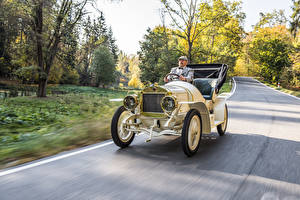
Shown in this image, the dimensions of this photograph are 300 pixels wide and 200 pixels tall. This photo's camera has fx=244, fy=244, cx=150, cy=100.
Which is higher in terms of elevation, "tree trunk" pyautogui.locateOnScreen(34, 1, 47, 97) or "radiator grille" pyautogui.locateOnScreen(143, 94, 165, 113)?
"tree trunk" pyautogui.locateOnScreen(34, 1, 47, 97)

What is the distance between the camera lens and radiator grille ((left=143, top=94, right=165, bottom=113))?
15.4 feet

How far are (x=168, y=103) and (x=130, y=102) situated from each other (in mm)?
806

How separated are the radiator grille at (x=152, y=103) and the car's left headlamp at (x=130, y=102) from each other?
213 mm

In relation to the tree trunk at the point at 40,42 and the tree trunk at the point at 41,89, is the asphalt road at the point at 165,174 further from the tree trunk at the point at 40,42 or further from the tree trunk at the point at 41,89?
the tree trunk at the point at 41,89

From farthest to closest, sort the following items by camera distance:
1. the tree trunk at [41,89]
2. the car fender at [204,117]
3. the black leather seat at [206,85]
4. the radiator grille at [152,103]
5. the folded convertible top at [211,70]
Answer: the tree trunk at [41,89] < the folded convertible top at [211,70] < the black leather seat at [206,85] < the car fender at [204,117] < the radiator grille at [152,103]

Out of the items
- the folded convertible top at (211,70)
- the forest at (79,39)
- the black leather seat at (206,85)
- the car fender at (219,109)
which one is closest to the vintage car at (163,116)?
the car fender at (219,109)

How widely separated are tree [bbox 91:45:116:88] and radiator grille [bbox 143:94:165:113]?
49686 millimetres

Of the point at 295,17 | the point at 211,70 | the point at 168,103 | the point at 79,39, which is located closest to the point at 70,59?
the point at 79,39

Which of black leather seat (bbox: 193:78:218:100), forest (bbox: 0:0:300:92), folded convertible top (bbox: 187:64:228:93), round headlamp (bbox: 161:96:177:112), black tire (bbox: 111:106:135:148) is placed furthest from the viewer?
forest (bbox: 0:0:300:92)

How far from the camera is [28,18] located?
17.2m

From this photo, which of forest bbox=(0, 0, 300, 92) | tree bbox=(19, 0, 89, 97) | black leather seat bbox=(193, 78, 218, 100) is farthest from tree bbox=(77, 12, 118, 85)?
black leather seat bbox=(193, 78, 218, 100)

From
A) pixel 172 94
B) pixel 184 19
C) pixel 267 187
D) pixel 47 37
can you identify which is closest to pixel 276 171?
pixel 267 187

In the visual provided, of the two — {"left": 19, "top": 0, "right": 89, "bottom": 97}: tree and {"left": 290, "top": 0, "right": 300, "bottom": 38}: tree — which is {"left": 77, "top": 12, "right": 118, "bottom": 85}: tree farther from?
{"left": 290, "top": 0, "right": 300, "bottom": 38}: tree

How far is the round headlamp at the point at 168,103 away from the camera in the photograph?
4352 millimetres
